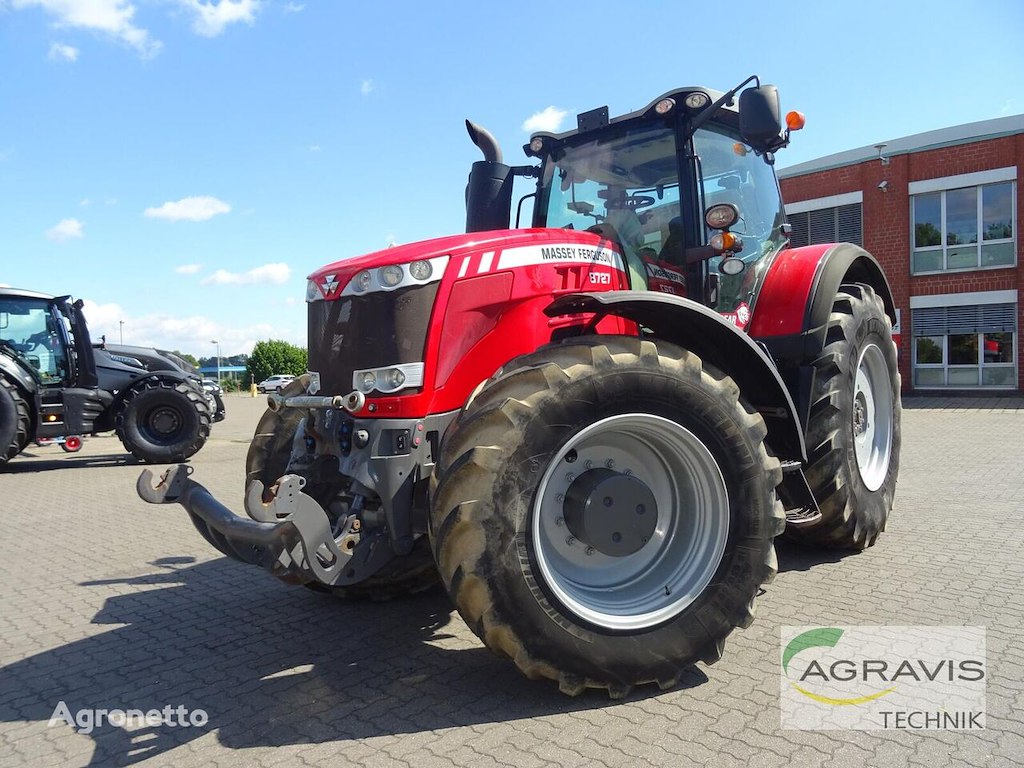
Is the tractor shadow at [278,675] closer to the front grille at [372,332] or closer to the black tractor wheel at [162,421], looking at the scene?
the front grille at [372,332]

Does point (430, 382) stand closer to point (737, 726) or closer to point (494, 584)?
point (494, 584)

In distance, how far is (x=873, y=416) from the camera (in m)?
5.70

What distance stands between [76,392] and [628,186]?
9763mm

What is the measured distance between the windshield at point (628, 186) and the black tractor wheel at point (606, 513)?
1.47 metres

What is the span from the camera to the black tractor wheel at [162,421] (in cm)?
1166

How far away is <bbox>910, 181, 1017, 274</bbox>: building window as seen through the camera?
64.3ft

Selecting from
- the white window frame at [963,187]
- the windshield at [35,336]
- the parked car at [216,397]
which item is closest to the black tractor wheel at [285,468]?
the windshield at [35,336]

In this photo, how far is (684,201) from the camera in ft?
14.6

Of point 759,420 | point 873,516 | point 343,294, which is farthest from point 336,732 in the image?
point 873,516

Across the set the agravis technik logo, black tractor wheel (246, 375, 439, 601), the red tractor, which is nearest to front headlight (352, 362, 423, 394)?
the red tractor

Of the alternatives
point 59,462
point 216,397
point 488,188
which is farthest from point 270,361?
point 488,188

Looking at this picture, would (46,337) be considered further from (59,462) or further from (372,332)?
(372,332)

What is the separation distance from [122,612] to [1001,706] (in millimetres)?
4426

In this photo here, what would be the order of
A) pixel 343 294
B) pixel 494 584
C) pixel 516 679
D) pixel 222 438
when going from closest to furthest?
pixel 494 584
pixel 516 679
pixel 343 294
pixel 222 438
